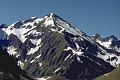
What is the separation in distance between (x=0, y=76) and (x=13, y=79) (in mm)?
12433

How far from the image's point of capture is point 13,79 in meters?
200

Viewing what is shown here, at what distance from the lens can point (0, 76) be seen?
18838 cm

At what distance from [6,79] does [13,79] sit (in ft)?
36.0

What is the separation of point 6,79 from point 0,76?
10.1ft

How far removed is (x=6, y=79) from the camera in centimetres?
18888
